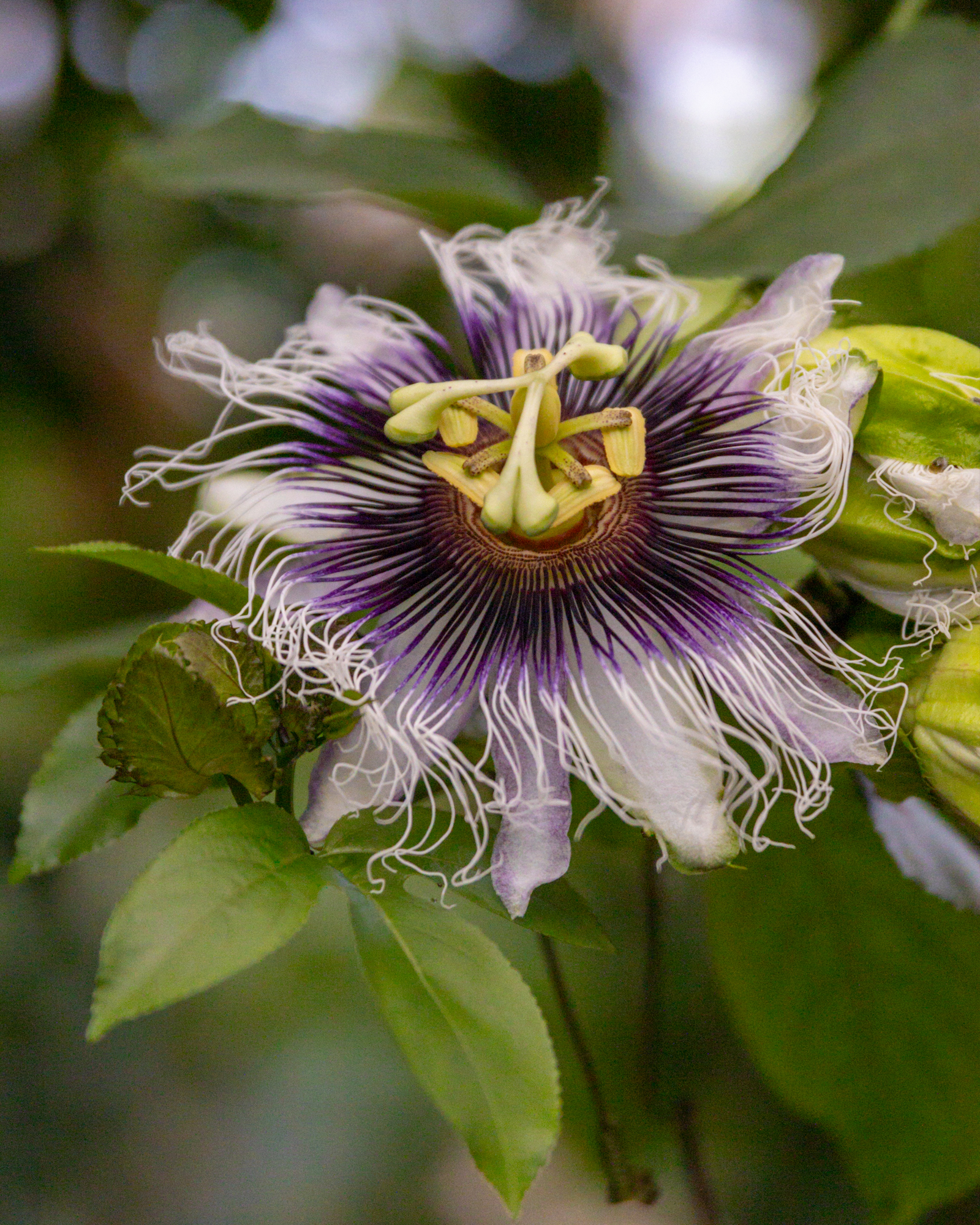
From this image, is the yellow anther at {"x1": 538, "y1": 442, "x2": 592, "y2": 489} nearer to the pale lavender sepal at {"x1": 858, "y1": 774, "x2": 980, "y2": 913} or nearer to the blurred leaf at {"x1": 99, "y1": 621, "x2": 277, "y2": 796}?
the blurred leaf at {"x1": 99, "y1": 621, "x2": 277, "y2": 796}

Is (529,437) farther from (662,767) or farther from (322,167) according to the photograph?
(322,167)

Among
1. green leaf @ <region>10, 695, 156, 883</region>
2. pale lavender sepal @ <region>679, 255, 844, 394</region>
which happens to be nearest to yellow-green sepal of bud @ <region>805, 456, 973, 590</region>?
pale lavender sepal @ <region>679, 255, 844, 394</region>

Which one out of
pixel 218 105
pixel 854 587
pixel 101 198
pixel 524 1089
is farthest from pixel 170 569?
pixel 101 198

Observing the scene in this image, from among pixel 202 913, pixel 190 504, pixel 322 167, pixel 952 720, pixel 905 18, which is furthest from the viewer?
pixel 190 504

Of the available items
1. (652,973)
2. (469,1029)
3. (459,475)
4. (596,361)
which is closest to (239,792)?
(469,1029)

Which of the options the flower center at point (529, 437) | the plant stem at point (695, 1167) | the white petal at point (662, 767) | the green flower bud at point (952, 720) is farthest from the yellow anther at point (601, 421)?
the plant stem at point (695, 1167)

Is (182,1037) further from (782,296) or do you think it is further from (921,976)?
(782,296)
